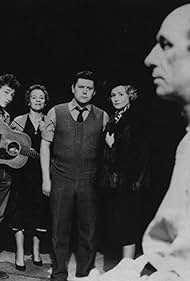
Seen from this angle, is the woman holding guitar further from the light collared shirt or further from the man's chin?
the man's chin

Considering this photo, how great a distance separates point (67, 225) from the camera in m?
3.68

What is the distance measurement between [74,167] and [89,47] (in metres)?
1.15

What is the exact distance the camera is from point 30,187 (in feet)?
13.1

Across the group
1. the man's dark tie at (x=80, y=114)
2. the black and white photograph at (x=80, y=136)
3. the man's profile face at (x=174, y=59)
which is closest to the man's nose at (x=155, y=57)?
the man's profile face at (x=174, y=59)

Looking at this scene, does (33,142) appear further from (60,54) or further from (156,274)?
(156,274)

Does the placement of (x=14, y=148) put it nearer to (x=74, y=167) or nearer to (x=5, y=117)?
(x=5, y=117)

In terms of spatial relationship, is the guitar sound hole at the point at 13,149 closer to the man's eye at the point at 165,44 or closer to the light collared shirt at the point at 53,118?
the light collared shirt at the point at 53,118

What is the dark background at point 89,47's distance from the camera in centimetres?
405

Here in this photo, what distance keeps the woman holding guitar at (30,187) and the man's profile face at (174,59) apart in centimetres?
256

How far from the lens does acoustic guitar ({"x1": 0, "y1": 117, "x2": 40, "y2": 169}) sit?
3871 millimetres

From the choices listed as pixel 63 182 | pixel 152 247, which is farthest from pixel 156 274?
pixel 63 182

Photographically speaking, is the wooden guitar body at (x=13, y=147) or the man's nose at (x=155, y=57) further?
the wooden guitar body at (x=13, y=147)

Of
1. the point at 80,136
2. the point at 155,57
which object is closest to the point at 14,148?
the point at 80,136

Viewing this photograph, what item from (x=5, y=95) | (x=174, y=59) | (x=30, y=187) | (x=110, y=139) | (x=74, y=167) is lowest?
(x=30, y=187)
